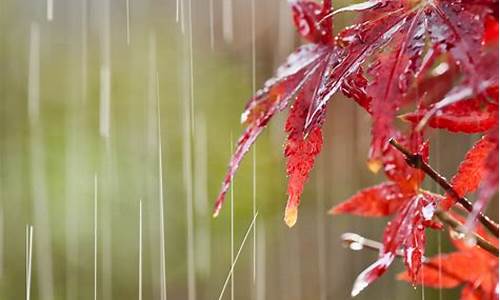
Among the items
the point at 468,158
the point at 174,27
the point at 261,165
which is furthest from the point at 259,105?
the point at 174,27

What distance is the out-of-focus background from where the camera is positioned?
291 cm

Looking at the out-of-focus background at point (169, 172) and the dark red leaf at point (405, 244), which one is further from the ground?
the dark red leaf at point (405, 244)

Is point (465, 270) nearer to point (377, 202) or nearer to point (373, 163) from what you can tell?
point (377, 202)

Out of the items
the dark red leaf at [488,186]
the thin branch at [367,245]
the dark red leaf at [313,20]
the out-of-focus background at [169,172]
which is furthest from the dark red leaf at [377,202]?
the out-of-focus background at [169,172]

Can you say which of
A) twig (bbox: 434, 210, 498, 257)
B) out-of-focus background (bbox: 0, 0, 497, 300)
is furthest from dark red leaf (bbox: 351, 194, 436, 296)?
out-of-focus background (bbox: 0, 0, 497, 300)

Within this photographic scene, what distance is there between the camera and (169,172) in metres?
3.04

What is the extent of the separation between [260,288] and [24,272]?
0.85 meters

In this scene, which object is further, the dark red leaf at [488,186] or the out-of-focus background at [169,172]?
the out-of-focus background at [169,172]

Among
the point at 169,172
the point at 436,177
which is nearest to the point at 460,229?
the point at 436,177

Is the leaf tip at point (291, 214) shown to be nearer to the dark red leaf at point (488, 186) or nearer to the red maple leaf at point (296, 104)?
the red maple leaf at point (296, 104)

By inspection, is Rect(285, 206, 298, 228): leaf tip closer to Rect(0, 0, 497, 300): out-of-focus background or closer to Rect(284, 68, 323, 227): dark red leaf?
Rect(284, 68, 323, 227): dark red leaf

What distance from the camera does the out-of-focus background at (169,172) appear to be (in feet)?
9.56

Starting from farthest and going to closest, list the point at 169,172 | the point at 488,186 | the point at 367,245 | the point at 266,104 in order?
the point at 169,172 → the point at 367,245 → the point at 266,104 → the point at 488,186

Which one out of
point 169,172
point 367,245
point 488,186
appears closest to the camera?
point 488,186
